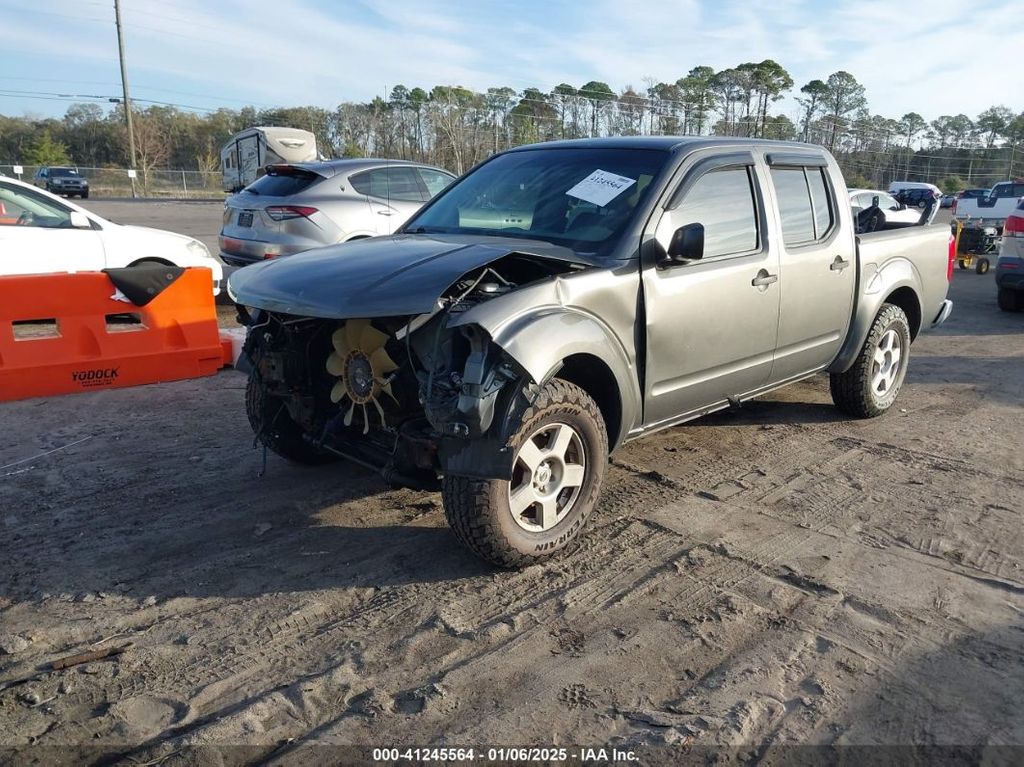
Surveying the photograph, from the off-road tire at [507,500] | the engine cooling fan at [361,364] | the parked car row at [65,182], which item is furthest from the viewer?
the parked car row at [65,182]

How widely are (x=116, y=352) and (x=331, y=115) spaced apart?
5602 centimetres

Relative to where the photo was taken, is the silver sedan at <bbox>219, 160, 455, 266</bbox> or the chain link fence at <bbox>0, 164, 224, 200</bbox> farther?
the chain link fence at <bbox>0, 164, 224, 200</bbox>

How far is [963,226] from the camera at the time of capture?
1520cm

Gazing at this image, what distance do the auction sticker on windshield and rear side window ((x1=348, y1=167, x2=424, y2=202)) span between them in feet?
18.1

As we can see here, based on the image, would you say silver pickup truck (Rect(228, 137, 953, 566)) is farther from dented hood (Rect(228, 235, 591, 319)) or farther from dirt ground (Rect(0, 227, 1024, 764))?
dirt ground (Rect(0, 227, 1024, 764))

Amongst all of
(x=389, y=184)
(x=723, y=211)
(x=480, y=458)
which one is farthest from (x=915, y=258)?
(x=389, y=184)

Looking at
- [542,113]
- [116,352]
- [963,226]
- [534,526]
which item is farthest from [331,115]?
[534,526]

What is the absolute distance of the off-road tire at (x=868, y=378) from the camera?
566 cm

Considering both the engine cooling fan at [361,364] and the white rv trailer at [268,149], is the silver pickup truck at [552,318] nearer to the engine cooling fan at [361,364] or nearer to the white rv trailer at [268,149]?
the engine cooling fan at [361,364]

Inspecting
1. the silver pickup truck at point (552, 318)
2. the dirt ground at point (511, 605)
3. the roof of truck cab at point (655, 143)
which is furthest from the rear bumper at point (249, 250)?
the roof of truck cab at point (655, 143)

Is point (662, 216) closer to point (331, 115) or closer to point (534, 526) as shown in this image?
point (534, 526)

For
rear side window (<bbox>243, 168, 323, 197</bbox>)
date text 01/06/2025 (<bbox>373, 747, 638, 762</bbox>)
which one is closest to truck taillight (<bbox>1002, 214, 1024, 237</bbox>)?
rear side window (<bbox>243, 168, 323, 197</bbox>)

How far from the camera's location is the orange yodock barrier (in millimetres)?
5996

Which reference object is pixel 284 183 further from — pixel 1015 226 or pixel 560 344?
pixel 1015 226
